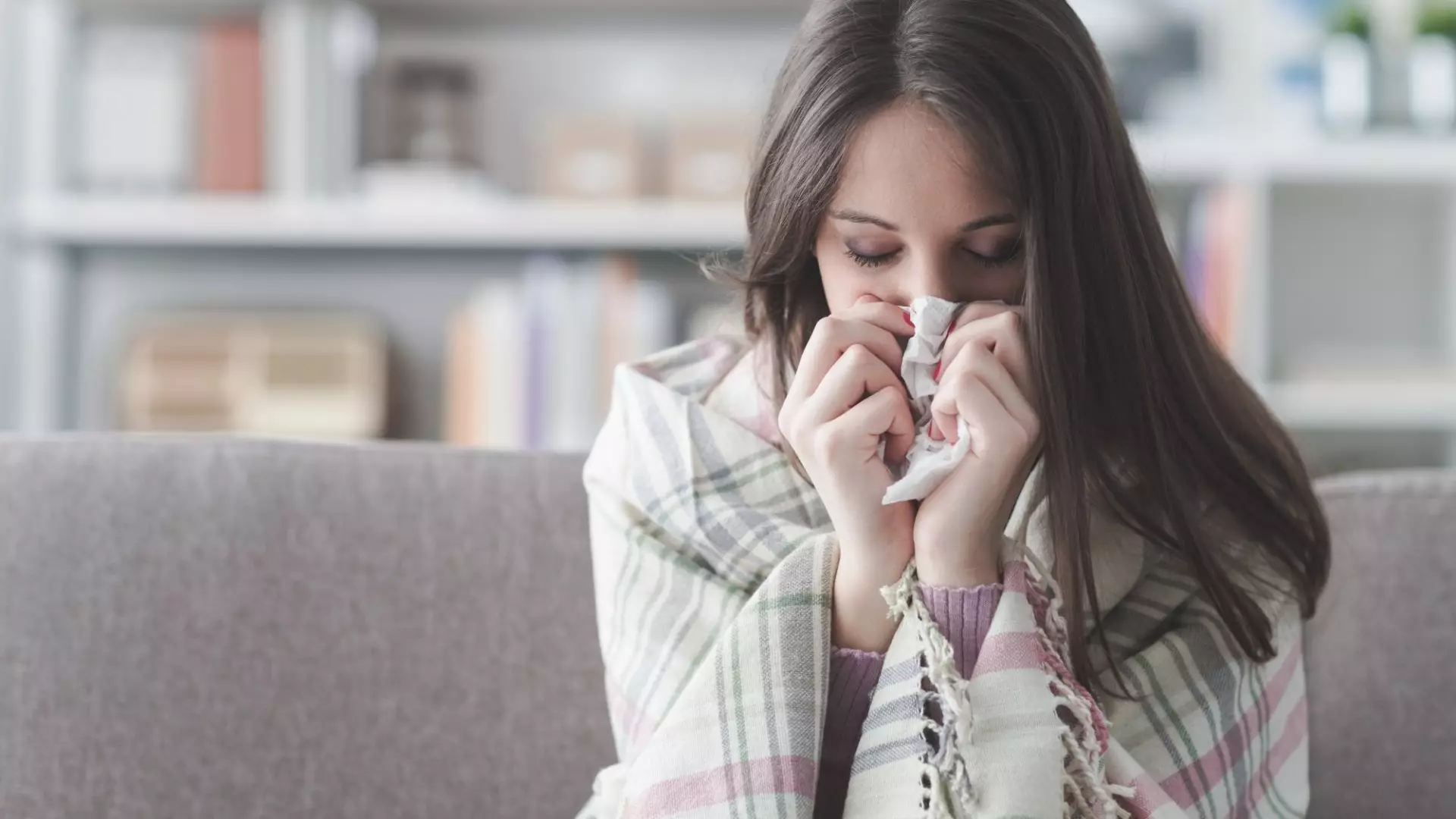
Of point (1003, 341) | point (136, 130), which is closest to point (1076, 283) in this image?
point (1003, 341)

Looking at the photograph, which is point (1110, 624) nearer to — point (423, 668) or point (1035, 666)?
point (1035, 666)

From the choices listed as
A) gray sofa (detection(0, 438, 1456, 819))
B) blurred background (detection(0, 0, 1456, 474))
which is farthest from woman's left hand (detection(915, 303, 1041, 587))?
blurred background (detection(0, 0, 1456, 474))

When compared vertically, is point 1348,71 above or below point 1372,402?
above

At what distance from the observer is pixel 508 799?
3.52 feet

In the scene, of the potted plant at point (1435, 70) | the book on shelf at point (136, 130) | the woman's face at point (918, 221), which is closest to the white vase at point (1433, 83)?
the potted plant at point (1435, 70)

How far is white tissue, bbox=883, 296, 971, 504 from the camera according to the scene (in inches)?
34.3

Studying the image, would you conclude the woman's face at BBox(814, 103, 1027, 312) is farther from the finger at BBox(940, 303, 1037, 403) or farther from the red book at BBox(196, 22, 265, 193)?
the red book at BBox(196, 22, 265, 193)

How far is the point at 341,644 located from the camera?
108 centimetres

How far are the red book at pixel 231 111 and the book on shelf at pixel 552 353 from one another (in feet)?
1.50

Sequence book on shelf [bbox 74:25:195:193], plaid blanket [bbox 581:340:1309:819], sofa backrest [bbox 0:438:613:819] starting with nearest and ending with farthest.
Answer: plaid blanket [bbox 581:340:1309:819], sofa backrest [bbox 0:438:613:819], book on shelf [bbox 74:25:195:193]

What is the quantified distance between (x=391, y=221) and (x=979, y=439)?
1609 mm

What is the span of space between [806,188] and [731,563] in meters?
0.27

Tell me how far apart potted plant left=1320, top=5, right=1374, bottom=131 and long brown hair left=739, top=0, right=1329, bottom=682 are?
1.40 m

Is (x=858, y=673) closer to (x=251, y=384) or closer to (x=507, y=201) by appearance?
(x=507, y=201)
